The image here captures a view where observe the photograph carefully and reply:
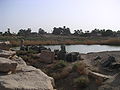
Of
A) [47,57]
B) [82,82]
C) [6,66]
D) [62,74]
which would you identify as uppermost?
[6,66]

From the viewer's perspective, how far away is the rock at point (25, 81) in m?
5.25

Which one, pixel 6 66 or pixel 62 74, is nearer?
pixel 6 66

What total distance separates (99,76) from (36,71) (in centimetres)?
714

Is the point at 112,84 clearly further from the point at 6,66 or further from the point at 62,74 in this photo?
the point at 6,66

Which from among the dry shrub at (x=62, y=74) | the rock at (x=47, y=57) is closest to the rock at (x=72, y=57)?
the rock at (x=47, y=57)

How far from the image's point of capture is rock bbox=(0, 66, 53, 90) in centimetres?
525

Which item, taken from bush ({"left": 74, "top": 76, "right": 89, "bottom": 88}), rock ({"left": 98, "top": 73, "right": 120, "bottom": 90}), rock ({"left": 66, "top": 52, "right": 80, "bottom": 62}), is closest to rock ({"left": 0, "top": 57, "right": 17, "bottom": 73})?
rock ({"left": 98, "top": 73, "right": 120, "bottom": 90})

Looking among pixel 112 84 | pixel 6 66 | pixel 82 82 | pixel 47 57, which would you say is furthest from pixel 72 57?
pixel 6 66

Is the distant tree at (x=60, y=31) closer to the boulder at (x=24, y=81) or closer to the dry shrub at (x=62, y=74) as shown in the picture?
the dry shrub at (x=62, y=74)

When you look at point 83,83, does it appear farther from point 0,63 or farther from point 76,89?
point 0,63

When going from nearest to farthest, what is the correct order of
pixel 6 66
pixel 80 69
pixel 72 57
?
pixel 6 66 → pixel 80 69 → pixel 72 57

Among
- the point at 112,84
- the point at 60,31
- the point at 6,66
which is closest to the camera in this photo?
the point at 6,66

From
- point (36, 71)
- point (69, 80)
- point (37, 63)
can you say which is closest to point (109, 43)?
point (37, 63)

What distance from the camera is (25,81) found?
220 inches
